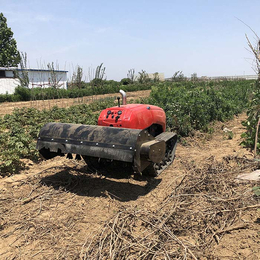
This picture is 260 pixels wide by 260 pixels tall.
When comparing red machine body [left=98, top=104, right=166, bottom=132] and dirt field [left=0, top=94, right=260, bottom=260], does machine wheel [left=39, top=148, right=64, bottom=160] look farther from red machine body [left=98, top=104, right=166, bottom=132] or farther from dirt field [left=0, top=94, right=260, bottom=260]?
red machine body [left=98, top=104, right=166, bottom=132]

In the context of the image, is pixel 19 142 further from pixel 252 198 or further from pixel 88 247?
pixel 252 198

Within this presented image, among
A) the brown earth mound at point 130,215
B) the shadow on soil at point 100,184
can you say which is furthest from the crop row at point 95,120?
the shadow on soil at point 100,184

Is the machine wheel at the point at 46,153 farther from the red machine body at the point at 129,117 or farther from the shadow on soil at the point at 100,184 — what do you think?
the red machine body at the point at 129,117

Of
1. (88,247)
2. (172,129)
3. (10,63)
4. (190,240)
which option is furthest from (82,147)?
(10,63)

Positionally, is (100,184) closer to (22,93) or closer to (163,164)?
(163,164)

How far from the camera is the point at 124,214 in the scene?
369 cm

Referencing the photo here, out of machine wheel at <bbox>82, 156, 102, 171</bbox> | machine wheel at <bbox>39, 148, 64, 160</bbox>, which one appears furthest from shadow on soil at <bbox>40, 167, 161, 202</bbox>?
machine wheel at <bbox>39, 148, 64, 160</bbox>

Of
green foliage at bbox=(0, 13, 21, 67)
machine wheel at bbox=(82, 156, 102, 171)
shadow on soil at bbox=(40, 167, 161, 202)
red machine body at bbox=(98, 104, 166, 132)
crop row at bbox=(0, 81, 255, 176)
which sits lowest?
shadow on soil at bbox=(40, 167, 161, 202)

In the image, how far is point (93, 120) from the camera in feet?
32.1

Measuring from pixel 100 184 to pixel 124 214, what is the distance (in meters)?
1.39

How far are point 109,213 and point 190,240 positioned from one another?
1265mm


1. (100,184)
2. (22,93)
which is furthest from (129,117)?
(22,93)

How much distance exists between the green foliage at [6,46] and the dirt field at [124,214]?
42648 mm

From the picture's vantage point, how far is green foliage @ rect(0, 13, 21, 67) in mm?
42625
